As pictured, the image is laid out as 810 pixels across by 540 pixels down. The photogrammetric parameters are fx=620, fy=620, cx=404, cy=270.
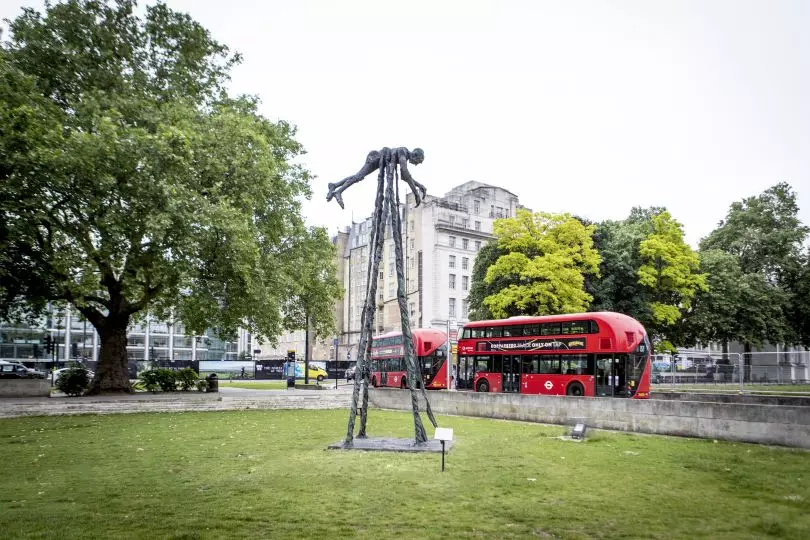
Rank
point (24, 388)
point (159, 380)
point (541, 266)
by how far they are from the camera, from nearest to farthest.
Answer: point (24, 388), point (159, 380), point (541, 266)

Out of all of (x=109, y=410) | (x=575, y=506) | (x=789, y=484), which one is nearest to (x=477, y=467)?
(x=575, y=506)

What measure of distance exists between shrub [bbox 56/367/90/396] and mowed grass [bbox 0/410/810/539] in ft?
39.2

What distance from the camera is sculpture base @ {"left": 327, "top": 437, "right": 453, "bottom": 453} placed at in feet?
41.1

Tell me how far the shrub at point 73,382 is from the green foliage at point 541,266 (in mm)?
24687

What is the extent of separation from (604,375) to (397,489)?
17240 mm

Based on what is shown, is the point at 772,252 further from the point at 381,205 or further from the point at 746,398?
the point at 381,205

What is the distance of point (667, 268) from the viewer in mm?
43031

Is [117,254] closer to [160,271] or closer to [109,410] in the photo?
[160,271]


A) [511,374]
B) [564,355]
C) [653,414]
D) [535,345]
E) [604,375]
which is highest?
[535,345]

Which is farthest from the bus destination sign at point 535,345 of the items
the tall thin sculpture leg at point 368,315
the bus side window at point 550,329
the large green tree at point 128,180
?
the tall thin sculpture leg at point 368,315

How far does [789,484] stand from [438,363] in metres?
26.3

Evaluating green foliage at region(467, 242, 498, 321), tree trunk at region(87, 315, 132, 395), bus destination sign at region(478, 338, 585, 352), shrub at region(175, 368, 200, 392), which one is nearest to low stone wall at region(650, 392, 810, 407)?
Answer: bus destination sign at region(478, 338, 585, 352)

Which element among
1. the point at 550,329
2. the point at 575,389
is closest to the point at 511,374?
the point at 550,329

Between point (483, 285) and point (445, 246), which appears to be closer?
point (483, 285)
